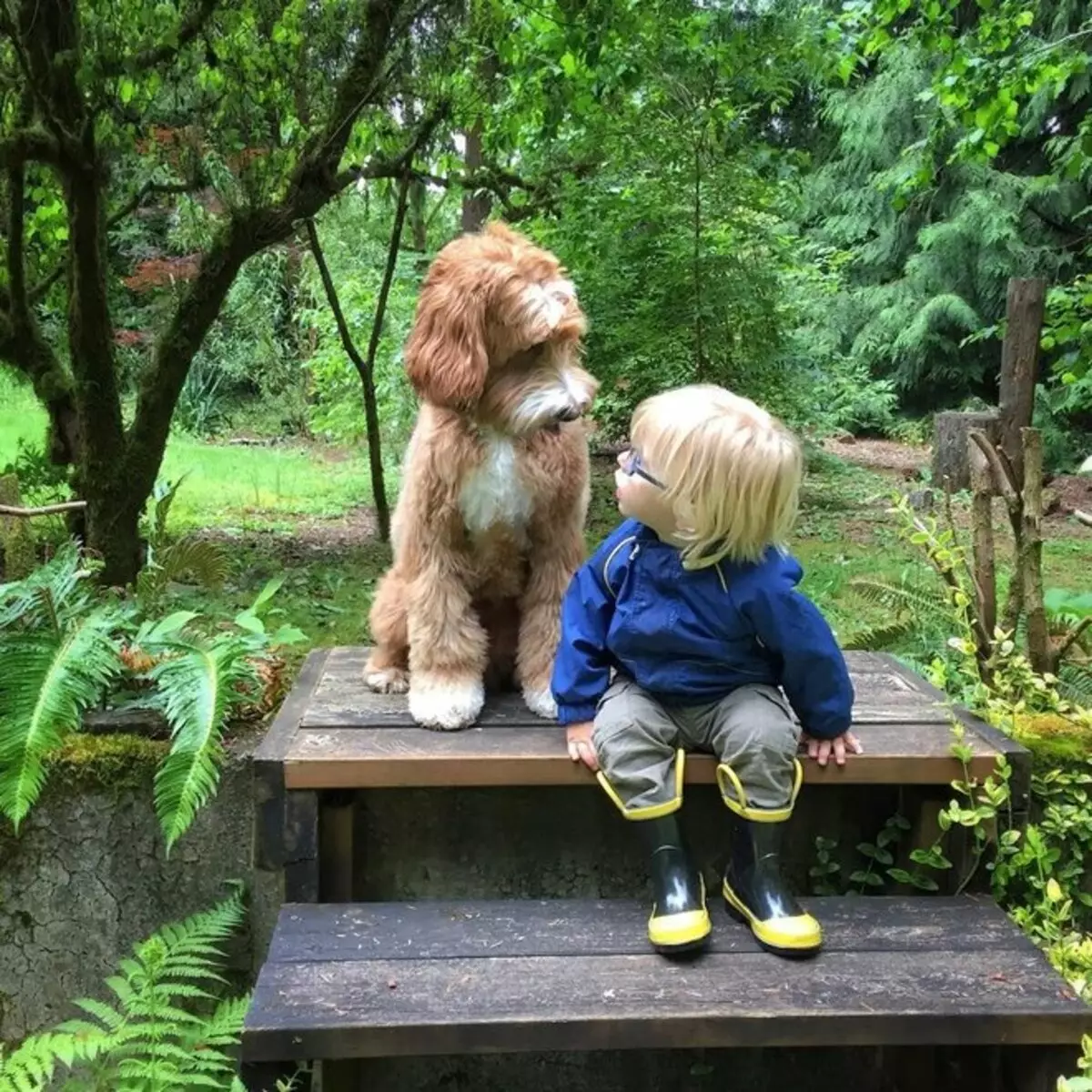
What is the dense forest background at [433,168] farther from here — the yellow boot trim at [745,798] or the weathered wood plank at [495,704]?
the yellow boot trim at [745,798]

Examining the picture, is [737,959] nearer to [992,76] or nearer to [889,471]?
[992,76]

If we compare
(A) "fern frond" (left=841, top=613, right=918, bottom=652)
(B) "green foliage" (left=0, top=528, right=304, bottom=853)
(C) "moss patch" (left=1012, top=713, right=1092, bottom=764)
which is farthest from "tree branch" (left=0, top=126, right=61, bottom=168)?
(C) "moss patch" (left=1012, top=713, right=1092, bottom=764)

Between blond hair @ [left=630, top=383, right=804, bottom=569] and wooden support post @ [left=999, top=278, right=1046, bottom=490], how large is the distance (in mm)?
2052

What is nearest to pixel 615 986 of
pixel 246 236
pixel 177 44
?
pixel 246 236

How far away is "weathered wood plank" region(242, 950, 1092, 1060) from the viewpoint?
76.9 inches

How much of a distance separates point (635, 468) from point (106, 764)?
162cm

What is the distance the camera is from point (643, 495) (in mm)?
2350

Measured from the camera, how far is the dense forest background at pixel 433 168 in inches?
186

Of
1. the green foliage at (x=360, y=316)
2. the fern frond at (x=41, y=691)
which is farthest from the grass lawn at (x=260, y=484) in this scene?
the fern frond at (x=41, y=691)

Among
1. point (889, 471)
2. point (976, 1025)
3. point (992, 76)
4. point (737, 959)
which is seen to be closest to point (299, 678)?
point (737, 959)

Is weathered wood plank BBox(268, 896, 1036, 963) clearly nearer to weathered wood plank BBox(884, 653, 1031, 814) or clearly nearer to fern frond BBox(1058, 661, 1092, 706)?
weathered wood plank BBox(884, 653, 1031, 814)

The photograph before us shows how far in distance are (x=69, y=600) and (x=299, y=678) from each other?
2.30 ft

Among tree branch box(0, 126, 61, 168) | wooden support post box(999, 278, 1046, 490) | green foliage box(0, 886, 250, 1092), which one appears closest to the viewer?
green foliage box(0, 886, 250, 1092)

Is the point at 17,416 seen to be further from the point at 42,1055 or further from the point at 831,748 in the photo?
the point at 831,748
